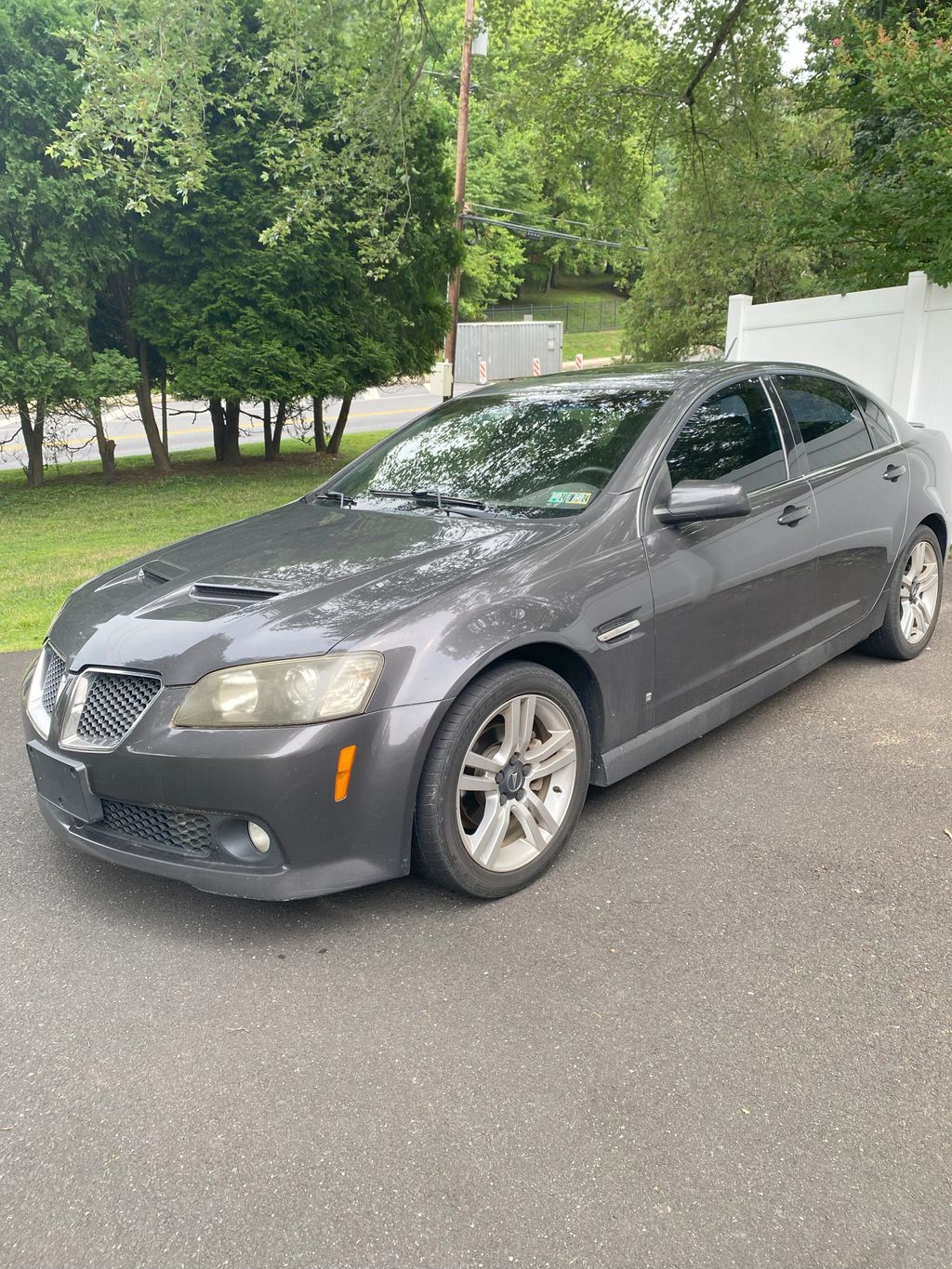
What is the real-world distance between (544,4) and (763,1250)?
16.2 meters

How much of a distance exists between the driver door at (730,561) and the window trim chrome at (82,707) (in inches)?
67.7

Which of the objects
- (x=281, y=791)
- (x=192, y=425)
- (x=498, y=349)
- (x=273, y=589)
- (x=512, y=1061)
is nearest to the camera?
(x=512, y=1061)

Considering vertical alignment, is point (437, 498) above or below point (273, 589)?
above

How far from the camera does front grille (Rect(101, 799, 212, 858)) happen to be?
9.43 feet

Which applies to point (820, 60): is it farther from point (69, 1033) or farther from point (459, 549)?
point (69, 1033)

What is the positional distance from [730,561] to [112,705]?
2.27m

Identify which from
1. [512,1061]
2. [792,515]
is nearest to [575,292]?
[792,515]

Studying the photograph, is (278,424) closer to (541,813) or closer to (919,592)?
Answer: (919,592)

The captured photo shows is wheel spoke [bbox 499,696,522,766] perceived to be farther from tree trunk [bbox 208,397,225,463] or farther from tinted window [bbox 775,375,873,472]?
tree trunk [bbox 208,397,225,463]

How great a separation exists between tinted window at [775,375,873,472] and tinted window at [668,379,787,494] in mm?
229

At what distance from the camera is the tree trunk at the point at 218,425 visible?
15922 millimetres

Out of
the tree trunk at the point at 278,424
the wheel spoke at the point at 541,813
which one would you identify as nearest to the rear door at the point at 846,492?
the wheel spoke at the point at 541,813

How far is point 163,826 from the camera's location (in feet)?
9.59

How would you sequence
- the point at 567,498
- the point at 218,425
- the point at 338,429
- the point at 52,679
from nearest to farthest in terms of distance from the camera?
1. the point at 52,679
2. the point at 567,498
3. the point at 218,425
4. the point at 338,429
